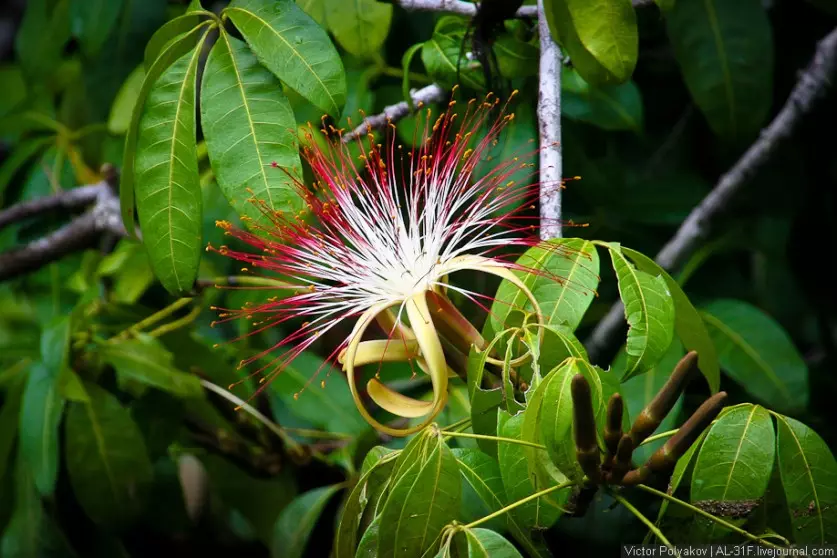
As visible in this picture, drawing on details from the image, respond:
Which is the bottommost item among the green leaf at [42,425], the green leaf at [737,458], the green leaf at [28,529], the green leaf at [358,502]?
the green leaf at [28,529]

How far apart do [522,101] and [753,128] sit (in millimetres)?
387

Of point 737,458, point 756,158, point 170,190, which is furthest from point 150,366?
point 756,158

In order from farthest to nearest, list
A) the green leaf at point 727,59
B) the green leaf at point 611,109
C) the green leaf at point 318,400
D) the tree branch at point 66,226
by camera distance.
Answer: the tree branch at point 66,226, the green leaf at point 318,400, the green leaf at point 611,109, the green leaf at point 727,59

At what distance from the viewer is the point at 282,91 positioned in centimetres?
113

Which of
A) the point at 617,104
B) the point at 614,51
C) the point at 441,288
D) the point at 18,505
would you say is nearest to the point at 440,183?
the point at 441,288

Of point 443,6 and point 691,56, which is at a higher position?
point 443,6

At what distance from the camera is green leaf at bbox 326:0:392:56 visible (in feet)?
4.44

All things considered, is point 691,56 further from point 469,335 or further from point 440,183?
point 469,335

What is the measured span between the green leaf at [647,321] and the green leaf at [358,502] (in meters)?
0.31

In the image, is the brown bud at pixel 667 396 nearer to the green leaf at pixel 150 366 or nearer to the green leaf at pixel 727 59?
the green leaf at pixel 727 59

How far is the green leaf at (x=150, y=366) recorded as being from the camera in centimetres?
155

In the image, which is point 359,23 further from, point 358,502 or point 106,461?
point 106,461

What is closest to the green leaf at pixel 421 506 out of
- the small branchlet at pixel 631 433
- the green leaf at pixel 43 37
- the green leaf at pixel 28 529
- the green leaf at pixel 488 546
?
the green leaf at pixel 488 546

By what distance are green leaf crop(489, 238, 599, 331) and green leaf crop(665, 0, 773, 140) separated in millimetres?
559
